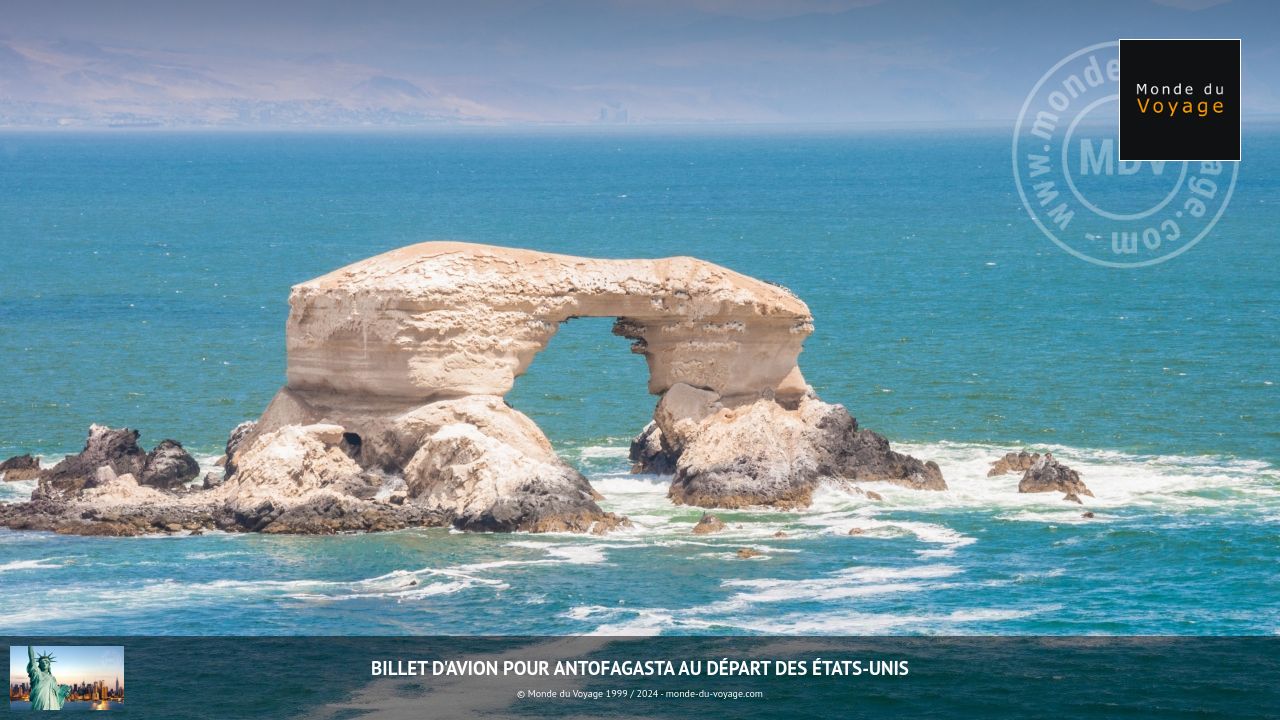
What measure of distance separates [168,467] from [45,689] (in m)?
19.6

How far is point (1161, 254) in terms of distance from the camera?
125m

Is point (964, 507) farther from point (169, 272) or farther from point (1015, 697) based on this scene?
point (169, 272)

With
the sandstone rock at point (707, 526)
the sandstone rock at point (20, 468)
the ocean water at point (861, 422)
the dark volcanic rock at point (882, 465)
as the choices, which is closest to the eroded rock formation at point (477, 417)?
the dark volcanic rock at point (882, 465)

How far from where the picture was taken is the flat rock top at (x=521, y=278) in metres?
52.5

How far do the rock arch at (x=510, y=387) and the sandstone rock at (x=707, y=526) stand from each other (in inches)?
79.3

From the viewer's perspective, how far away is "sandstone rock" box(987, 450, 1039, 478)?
5647 cm

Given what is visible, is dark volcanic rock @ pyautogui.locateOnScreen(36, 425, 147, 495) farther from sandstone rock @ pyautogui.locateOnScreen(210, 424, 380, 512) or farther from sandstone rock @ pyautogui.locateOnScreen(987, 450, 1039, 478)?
sandstone rock @ pyautogui.locateOnScreen(987, 450, 1039, 478)

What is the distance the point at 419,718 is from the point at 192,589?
996cm

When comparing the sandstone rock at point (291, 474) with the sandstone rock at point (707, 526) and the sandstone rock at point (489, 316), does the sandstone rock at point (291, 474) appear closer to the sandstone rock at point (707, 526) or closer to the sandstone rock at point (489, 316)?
the sandstone rock at point (489, 316)

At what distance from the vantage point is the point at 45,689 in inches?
1415

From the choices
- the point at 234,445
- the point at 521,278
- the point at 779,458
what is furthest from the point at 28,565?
the point at 779,458

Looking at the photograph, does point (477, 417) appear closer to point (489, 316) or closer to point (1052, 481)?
point (489, 316)

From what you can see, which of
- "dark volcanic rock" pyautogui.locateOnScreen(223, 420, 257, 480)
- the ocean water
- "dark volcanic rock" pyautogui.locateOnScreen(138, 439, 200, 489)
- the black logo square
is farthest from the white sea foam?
the black logo square

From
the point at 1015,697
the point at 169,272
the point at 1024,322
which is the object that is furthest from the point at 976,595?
the point at 169,272
